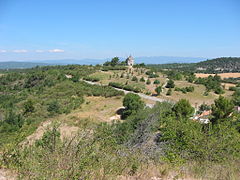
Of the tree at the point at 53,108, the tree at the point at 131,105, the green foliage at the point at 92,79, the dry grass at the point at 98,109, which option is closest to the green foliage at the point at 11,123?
the tree at the point at 53,108

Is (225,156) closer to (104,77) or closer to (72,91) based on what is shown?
(72,91)

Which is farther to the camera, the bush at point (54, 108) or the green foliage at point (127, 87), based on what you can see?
the green foliage at point (127, 87)

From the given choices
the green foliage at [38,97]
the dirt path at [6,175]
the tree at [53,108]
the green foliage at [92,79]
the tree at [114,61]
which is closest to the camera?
the dirt path at [6,175]

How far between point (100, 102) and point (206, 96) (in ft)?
62.3

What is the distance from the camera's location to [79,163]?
11.0 ft

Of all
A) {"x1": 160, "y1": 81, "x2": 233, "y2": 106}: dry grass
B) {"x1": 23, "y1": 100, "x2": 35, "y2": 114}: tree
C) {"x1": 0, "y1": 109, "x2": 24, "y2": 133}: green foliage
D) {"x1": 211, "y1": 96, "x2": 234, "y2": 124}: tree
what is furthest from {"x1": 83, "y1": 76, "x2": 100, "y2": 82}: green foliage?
{"x1": 211, "y1": 96, "x2": 234, "y2": 124}: tree

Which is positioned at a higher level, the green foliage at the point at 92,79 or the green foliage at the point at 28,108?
the green foliage at the point at 92,79

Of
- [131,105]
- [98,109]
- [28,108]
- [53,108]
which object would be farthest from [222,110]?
[28,108]

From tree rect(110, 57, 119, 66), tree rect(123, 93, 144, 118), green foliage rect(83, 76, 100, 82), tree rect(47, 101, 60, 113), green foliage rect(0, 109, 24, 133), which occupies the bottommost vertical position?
green foliage rect(0, 109, 24, 133)

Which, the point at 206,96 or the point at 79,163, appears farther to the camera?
the point at 206,96

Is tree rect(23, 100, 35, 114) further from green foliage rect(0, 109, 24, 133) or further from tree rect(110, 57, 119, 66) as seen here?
tree rect(110, 57, 119, 66)

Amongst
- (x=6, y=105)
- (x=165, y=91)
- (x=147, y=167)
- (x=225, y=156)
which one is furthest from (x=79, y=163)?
(x=165, y=91)

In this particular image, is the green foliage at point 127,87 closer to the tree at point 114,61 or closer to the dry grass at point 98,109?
the dry grass at point 98,109

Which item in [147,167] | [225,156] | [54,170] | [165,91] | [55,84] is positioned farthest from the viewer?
[55,84]
